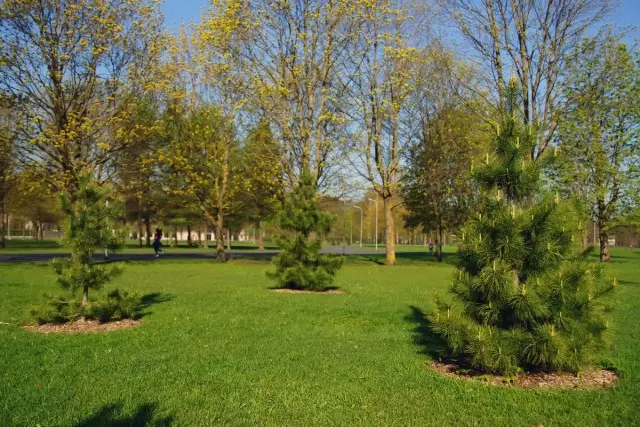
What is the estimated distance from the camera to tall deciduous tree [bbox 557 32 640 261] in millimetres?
21016

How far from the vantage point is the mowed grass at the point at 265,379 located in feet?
15.7

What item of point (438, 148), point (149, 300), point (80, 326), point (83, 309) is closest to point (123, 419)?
point (80, 326)

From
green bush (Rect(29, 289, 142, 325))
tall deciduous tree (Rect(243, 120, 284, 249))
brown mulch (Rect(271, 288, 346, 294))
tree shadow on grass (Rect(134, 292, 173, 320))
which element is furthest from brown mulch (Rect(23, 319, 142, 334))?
tall deciduous tree (Rect(243, 120, 284, 249))

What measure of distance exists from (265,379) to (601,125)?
71.8 ft

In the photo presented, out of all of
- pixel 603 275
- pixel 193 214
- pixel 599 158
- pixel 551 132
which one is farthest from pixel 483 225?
pixel 193 214

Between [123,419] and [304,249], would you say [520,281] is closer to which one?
[123,419]

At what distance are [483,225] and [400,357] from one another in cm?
216

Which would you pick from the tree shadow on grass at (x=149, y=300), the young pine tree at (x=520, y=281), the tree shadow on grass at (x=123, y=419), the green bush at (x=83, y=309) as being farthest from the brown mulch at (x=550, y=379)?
the tree shadow on grass at (x=149, y=300)

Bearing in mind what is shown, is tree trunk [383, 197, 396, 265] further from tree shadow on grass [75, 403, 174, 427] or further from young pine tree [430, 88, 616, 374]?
tree shadow on grass [75, 403, 174, 427]

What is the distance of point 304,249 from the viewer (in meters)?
15.0

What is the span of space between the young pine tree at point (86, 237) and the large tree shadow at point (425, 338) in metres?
5.32

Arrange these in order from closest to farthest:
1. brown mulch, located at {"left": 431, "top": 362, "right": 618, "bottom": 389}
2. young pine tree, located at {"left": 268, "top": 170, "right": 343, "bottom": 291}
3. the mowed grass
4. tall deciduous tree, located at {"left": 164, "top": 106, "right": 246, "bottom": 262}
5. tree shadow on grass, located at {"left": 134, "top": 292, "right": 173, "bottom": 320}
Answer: the mowed grass, brown mulch, located at {"left": 431, "top": 362, "right": 618, "bottom": 389}, tree shadow on grass, located at {"left": 134, "top": 292, "right": 173, "bottom": 320}, young pine tree, located at {"left": 268, "top": 170, "right": 343, "bottom": 291}, tall deciduous tree, located at {"left": 164, "top": 106, "right": 246, "bottom": 262}

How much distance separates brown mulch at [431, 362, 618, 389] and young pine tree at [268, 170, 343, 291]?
8714mm

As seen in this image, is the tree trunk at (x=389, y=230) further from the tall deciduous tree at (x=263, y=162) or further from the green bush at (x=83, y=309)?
the green bush at (x=83, y=309)
